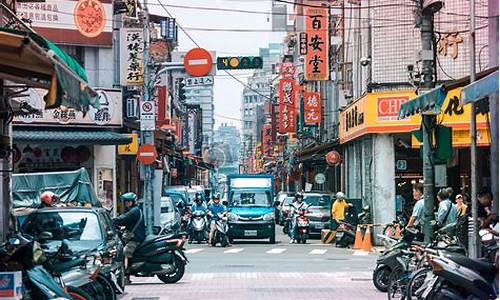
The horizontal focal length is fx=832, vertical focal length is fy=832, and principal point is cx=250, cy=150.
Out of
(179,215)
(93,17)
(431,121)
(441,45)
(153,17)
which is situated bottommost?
(179,215)

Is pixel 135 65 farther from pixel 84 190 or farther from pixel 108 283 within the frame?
pixel 108 283

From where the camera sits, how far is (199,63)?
25641 millimetres

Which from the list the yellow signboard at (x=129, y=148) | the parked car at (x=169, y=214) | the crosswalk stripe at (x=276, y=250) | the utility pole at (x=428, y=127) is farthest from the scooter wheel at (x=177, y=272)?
the yellow signboard at (x=129, y=148)

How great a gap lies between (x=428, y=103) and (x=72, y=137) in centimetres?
1982

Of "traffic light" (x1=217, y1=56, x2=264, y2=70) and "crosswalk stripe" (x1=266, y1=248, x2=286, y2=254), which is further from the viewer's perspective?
"crosswalk stripe" (x1=266, y1=248, x2=286, y2=254)

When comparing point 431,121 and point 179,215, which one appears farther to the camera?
point 179,215

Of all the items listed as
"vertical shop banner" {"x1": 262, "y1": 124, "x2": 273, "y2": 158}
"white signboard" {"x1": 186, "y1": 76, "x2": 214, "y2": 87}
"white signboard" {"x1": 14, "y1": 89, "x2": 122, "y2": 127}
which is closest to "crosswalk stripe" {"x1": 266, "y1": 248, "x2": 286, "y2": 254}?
"white signboard" {"x1": 186, "y1": 76, "x2": 214, "y2": 87}

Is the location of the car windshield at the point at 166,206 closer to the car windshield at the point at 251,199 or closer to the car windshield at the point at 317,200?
Result: the car windshield at the point at 251,199

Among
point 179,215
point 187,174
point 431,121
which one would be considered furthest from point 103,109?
point 187,174

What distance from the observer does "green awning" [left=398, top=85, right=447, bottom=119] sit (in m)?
13.8

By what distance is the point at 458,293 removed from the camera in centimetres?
1117

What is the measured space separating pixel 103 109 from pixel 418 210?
17.5m

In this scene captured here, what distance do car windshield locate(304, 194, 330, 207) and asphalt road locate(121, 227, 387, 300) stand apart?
7904mm

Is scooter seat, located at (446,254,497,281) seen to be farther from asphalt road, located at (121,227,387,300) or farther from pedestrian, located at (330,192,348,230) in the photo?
pedestrian, located at (330,192,348,230)
